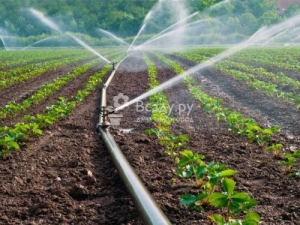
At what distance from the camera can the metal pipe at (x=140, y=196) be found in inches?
110

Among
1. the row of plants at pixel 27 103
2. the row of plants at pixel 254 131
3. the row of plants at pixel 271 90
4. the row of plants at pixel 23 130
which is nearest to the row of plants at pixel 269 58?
the row of plants at pixel 271 90

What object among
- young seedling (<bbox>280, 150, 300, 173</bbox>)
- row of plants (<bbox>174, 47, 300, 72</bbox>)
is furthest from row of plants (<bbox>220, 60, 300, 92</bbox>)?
young seedling (<bbox>280, 150, 300, 173</bbox>)

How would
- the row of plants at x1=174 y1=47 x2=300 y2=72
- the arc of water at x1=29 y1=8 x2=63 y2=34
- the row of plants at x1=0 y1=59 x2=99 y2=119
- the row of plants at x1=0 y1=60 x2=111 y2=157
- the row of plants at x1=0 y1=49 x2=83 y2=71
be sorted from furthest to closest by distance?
the arc of water at x1=29 y1=8 x2=63 y2=34 < the row of plants at x1=0 y1=49 x2=83 y2=71 < the row of plants at x1=174 y1=47 x2=300 y2=72 < the row of plants at x1=0 y1=59 x2=99 y2=119 < the row of plants at x1=0 y1=60 x2=111 y2=157

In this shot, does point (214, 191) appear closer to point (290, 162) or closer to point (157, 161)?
point (290, 162)

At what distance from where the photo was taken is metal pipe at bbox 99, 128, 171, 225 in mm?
2786

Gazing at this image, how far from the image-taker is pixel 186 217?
10.7 feet

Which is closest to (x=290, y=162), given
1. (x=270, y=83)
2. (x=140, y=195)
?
(x=140, y=195)

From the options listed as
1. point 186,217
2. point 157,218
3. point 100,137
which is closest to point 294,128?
point 100,137

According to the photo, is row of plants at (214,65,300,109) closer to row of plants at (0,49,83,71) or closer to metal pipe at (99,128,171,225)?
metal pipe at (99,128,171,225)

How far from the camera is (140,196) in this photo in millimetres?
3236

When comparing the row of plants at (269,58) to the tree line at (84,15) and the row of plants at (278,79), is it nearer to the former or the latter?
the row of plants at (278,79)

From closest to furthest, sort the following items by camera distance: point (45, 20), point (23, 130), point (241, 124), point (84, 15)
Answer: point (23, 130), point (241, 124), point (45, 20), point (84, 15)

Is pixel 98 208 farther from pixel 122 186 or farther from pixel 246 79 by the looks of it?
A: pixel 246 79

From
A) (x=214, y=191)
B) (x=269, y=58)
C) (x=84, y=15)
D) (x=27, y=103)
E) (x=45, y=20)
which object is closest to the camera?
(x=214, y=191)
